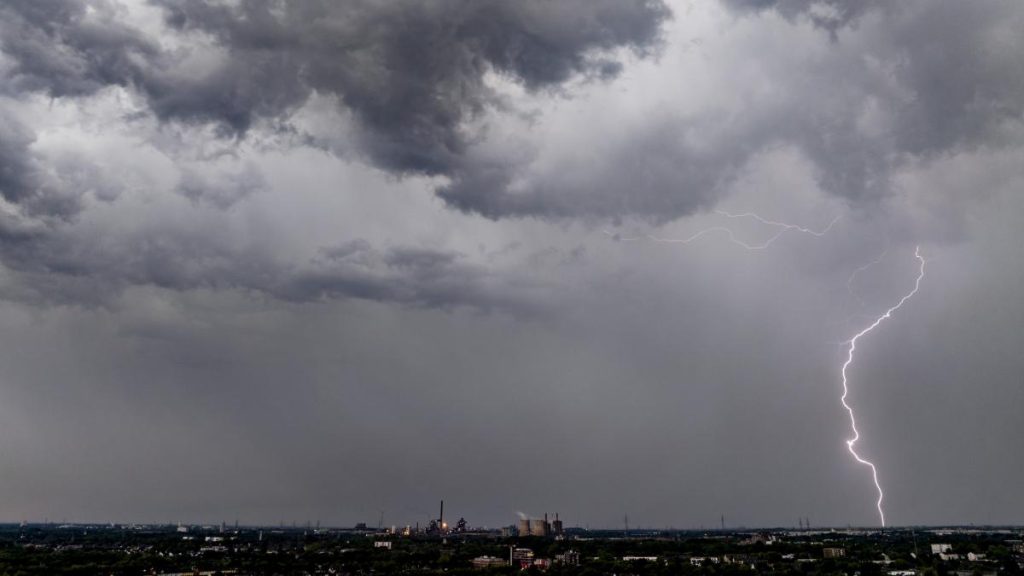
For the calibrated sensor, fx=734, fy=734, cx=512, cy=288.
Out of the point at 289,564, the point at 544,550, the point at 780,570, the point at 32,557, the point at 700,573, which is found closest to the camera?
the point at 700,573

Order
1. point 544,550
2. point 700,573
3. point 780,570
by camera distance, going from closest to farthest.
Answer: point 700,573
point 780,570
point 544,550

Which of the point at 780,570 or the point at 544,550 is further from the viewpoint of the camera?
the point at 544,550

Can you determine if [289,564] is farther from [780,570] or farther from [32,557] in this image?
[780,570]

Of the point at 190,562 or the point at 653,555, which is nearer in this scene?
the point at 190,562

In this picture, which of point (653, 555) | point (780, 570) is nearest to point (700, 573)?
point (780, 570)

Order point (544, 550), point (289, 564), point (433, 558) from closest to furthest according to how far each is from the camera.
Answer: point (289, 564) < point (433, 558) < point (544, 550)

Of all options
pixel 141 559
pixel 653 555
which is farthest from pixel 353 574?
pixel 653 555

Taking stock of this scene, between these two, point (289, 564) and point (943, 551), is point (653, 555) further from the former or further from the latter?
point (289, 564)

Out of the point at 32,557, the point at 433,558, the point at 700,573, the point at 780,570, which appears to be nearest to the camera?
the point at 700,573

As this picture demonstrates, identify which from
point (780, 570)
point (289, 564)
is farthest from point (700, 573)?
point (289, 564)
